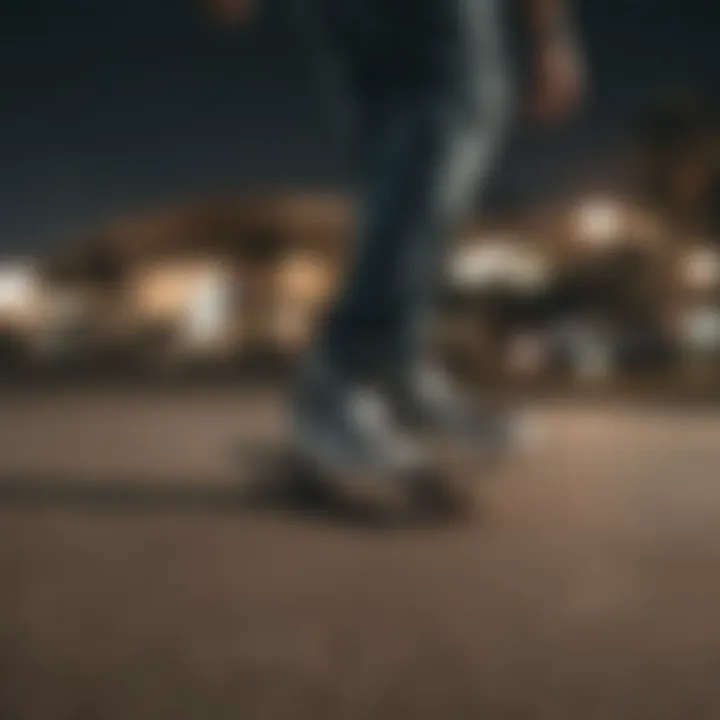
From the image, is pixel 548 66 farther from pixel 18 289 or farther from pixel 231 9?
pixel 18 289

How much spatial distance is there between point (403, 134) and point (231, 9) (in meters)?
0.29

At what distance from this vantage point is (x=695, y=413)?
1.89 metres

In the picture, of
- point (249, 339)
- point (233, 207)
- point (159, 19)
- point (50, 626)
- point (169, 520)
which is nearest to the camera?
point (50, 626)

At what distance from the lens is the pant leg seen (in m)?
1.21

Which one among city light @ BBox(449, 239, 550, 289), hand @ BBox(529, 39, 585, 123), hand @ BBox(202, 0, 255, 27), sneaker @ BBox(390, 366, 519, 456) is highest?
city light @ BBox(449, 239, 550, 289)

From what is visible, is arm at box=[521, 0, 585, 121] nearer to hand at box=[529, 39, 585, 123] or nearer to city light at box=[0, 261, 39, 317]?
hand at box=[529, 39, 585, 123]

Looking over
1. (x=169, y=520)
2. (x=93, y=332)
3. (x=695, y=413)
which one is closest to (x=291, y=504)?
(x=169, y=520)

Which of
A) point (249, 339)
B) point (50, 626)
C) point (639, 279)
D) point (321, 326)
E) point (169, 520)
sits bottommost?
point (50, 626)

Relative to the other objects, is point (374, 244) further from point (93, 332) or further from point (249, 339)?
point (93, 332)

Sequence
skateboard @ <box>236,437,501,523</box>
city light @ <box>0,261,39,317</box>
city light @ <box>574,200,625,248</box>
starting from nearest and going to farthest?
skateboard @ <box>236,437,501,523</box> → city light @ <box>0,261,39,317</box> → city light @ <box>574,200,625,248</box>

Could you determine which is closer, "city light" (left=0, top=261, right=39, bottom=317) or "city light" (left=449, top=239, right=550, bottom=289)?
"city light" (left=0, top=261, right=39, bottom=317)

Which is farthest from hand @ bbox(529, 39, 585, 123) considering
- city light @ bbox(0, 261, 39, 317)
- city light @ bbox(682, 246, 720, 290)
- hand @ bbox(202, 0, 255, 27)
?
city light @ bbox(682, 246, 720, 290)

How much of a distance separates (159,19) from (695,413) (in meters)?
1.50

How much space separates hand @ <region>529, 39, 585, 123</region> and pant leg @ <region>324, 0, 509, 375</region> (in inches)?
3.3
